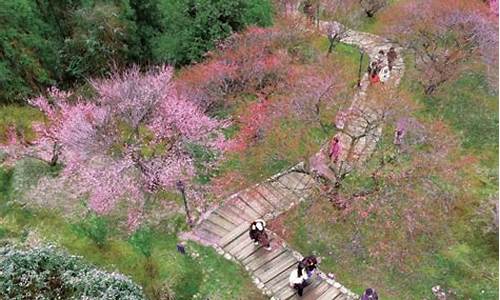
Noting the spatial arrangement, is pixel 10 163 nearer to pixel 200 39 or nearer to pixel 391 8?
pixel 200 39

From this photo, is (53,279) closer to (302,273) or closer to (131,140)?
(131,140)

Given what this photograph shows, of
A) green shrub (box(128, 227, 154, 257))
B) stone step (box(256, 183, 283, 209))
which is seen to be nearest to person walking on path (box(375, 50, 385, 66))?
stone step (box(256, 183, 283, 209))

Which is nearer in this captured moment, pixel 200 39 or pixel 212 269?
pixel 212 269

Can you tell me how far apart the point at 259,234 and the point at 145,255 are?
4766mm

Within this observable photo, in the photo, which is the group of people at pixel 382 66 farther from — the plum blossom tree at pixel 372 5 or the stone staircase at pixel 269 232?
the stone staircase at pixel 269 232

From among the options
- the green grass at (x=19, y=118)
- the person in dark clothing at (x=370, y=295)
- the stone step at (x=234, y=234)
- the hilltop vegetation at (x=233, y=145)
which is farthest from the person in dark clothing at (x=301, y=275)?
the green grass at (x=19, y=118)

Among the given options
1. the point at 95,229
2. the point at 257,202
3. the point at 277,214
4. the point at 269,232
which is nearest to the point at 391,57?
the point at 257,202

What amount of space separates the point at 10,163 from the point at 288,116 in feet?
44.4

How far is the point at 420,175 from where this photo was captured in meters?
21.7

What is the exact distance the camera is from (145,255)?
22.0 meters

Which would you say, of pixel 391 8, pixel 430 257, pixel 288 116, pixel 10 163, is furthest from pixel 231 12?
pixel 430 257

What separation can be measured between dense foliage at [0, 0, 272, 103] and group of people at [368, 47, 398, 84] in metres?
6.77

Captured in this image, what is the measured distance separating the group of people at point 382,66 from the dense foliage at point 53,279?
61.6 feet

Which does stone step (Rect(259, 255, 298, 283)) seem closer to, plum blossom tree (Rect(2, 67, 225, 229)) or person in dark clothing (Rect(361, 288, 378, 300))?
person in dark clothing (Rect(361, 288, 378, 300))
